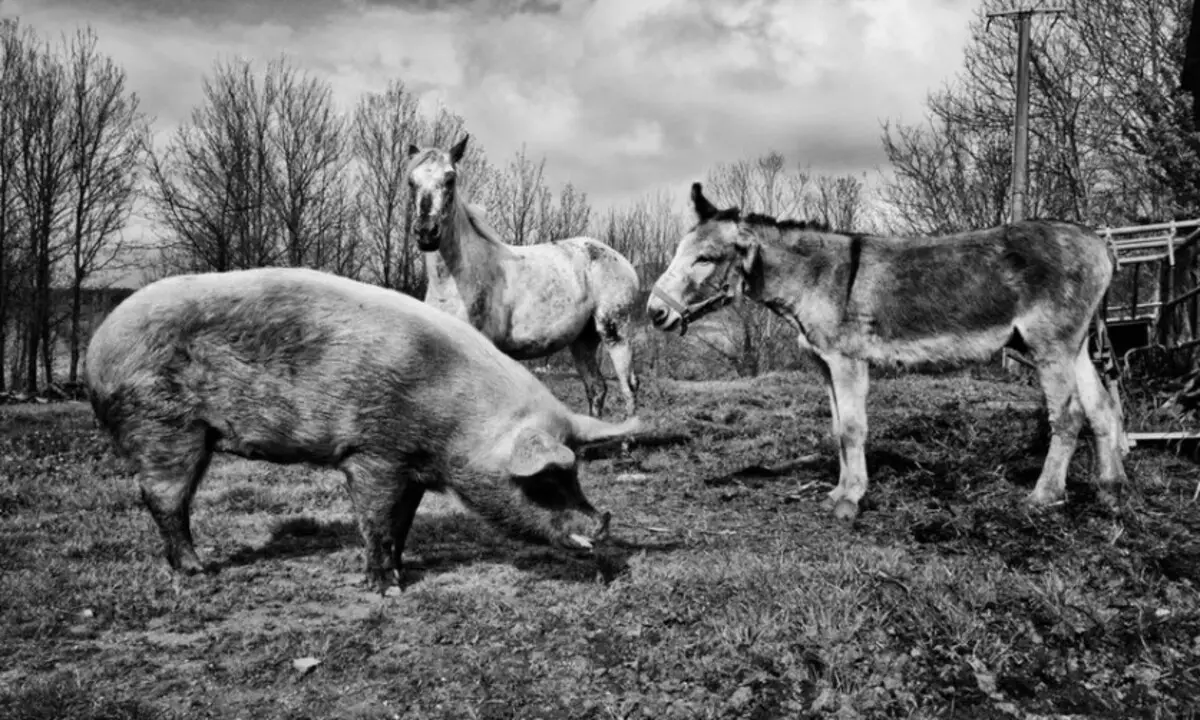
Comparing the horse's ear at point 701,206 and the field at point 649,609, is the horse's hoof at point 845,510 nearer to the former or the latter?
the field at point 649,609

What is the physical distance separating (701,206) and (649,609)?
3509 mm

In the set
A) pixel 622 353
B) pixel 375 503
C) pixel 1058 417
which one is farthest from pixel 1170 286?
pixel 375 503

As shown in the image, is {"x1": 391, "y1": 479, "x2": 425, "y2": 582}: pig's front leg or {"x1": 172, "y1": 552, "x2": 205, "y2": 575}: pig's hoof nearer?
{"x1": 391, "y1": 479, "x2": 425, "y2": 582}: pig's front leg

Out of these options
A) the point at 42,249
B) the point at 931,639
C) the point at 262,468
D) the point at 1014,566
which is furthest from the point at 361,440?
the point at 42,249

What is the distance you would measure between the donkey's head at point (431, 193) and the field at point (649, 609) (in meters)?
2.35

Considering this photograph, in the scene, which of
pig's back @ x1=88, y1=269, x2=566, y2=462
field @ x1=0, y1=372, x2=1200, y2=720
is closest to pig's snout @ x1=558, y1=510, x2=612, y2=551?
field @ x1=0, y1=372, x2=1200, y2=720

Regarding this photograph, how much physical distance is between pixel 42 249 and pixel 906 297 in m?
33.7

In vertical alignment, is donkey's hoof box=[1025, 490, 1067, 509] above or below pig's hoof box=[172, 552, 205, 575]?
above

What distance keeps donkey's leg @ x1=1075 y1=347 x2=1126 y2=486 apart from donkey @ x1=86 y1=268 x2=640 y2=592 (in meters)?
3.64

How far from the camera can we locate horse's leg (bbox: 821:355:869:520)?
20.7 feet

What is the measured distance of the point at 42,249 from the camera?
31.0 m

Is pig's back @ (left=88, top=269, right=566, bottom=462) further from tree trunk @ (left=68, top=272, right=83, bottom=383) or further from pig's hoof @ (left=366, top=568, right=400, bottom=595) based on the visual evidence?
tree trunk @ (left=68, top=272, right=83, bottom=383)

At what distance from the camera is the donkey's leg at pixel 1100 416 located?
6.25 meters

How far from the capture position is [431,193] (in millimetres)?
7590
